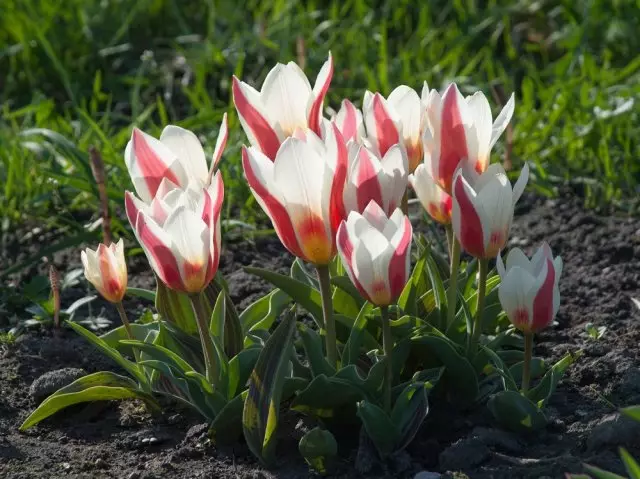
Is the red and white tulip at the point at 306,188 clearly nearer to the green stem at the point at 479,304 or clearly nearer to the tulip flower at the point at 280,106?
the tulip flower at the point at 280,106

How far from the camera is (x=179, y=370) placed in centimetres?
219

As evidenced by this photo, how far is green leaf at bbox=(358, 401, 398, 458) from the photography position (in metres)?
2.00

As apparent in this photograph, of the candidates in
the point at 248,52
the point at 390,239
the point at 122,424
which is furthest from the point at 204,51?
the point at 390,239

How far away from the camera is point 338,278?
2223 mm

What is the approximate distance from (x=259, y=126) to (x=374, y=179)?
0.29 metres

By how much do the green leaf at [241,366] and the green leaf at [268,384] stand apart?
0.13 metres

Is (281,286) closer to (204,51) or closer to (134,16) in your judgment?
(204,51)

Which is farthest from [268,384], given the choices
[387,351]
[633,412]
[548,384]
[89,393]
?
[633,412]

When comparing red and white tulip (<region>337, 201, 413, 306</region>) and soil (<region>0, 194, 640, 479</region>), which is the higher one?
red and white tulip (<region>337, 201, 413, 306</region>)

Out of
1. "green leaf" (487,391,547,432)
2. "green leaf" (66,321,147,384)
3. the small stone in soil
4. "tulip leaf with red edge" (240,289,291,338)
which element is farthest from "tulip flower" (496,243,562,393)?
the small stone in soil

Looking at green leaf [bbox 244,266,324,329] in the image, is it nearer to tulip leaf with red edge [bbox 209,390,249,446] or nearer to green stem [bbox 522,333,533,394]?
tulip leaf with red edge [bbox 209,390,249,446]

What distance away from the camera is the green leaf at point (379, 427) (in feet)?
6.55

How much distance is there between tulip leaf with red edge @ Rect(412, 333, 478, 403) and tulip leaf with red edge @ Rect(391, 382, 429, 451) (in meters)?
0.10

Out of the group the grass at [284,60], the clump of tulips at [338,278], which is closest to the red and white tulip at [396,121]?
the clump of tulips at [338,278]
